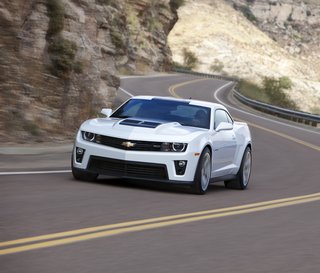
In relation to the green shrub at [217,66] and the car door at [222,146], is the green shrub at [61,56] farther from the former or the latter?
the green shrub at [217,66]

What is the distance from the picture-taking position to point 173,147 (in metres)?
11.7

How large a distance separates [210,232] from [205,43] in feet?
412

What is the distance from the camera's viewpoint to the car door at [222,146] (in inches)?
499

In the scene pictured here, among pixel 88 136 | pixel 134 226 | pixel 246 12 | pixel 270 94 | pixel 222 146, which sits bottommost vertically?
pixel 246 12

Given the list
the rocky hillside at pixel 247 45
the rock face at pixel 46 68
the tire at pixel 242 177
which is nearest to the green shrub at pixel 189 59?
the rocky hillside at pixel 247 45

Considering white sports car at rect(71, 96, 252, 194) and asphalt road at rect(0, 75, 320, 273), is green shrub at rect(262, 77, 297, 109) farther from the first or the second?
white sports car at rect(71, 96, 252, 194)

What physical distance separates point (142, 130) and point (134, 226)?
11.3ft

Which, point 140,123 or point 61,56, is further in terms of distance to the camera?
point 61,56

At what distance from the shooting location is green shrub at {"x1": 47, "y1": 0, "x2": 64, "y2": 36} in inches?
826

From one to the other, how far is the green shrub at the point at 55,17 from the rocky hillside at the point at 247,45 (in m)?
77.0

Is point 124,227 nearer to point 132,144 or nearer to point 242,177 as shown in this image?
point 132,144

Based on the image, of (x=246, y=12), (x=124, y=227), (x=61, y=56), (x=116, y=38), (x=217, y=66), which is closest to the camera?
(x=124, y=227)

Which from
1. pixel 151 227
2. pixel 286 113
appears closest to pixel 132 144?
pixel 151 227

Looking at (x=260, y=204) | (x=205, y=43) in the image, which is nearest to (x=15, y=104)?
(x=260, y=204)
